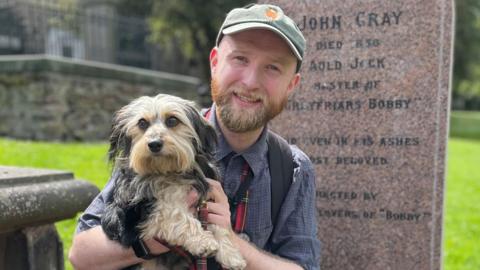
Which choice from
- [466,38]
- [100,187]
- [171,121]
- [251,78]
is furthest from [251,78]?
[466,38]

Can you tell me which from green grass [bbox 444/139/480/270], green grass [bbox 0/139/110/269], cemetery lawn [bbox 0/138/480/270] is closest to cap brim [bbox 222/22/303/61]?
cemetery lawn [bbox 0/138/480/270]

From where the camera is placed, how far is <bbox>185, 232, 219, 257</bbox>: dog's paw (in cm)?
220

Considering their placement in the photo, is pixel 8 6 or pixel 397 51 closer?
pixel 397 51

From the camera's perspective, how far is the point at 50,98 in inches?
363

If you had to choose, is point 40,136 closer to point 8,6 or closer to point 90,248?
point 8,6

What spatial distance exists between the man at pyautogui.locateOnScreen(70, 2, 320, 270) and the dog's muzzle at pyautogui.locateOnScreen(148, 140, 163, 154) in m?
0.37

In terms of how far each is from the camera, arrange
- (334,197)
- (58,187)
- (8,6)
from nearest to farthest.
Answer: (58,187)
(334,197)
(8,6)

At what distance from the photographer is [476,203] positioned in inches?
342

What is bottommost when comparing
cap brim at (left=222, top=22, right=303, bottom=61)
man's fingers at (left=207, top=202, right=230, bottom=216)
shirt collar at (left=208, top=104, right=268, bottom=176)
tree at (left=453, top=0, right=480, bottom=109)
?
man's fingers at (left=207, top=202, right=230, bottom=216)

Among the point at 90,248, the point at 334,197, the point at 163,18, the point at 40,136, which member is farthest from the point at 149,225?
the point at 163,18

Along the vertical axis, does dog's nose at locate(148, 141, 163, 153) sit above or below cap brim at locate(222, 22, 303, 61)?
below

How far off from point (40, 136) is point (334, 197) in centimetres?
683

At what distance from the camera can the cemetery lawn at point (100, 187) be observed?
568 cm

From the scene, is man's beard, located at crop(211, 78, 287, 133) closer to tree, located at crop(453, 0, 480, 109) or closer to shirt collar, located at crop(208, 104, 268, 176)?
shirt collar, located at crop(208, 104, 268, 176)
